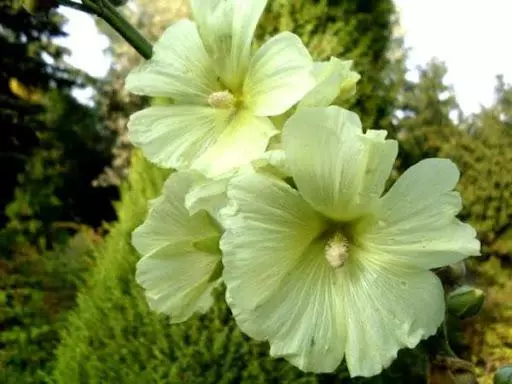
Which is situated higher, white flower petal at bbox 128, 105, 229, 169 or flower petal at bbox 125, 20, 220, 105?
flower petal at bbox 125, 20, 220, 105

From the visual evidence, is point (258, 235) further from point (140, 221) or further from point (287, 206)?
point (140, 221)

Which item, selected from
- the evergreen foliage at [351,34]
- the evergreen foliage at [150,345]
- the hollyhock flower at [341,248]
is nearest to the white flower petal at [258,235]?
the hollyhock flower at [341,248]

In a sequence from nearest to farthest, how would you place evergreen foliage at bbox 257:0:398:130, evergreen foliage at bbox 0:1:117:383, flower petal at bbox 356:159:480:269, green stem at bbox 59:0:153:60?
flower petal at bbox 356:159:480:269
green stem at bbox 59:0:153:60
evergreen foliage at bbox 257:0:398:130
evergreen foliage at bbox 0:1:117:383

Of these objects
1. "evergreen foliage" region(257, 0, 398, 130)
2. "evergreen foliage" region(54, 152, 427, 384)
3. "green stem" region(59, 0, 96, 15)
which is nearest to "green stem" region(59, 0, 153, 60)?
"green stem" region(59, 0, 96, 15)

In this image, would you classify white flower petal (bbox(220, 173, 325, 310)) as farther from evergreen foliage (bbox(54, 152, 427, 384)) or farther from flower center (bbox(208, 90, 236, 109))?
evergreen foliage (bbox(54, 152, 427, 384))

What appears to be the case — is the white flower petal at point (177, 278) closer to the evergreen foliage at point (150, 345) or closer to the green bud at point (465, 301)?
the green bud at point (465, 301)

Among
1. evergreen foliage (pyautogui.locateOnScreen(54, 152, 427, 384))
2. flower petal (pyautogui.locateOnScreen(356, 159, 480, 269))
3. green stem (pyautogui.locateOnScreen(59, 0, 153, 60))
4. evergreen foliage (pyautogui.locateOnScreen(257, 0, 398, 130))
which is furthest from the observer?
evergreen foliage (pyautogui.locateOnScreen(257, 0, 398, 130))

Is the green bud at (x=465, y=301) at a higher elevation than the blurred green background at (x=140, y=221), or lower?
higher
